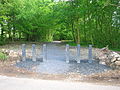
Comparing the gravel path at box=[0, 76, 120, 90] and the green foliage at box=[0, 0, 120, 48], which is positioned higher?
the green foliage at box=[0, 0, 120, 48]

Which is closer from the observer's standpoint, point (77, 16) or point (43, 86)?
point (43, 86)

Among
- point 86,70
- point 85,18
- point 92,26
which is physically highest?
point 85,18

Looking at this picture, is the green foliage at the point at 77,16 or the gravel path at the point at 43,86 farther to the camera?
the green foliage at the point at 77,16

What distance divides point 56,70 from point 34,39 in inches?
768

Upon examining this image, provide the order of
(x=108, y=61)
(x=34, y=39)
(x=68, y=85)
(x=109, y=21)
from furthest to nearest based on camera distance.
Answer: (x=34, y=39)
(x=109, y=21)
(x=108, y=61)
(x=68, y=85)

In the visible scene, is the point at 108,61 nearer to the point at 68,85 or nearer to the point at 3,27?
the point at 68,85

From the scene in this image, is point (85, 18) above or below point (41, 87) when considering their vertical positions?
above

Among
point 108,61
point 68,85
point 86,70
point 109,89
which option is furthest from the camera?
point 108,61

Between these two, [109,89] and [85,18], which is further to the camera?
[85,18]

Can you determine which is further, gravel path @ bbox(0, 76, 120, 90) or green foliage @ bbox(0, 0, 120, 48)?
green foliage @ bbox(0, 0, 120, 48)

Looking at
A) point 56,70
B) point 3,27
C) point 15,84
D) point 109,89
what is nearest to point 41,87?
point 15,84

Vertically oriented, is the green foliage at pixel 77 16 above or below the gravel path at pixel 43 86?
above

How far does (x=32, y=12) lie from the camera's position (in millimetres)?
14758

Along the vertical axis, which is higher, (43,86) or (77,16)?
(77,16)
